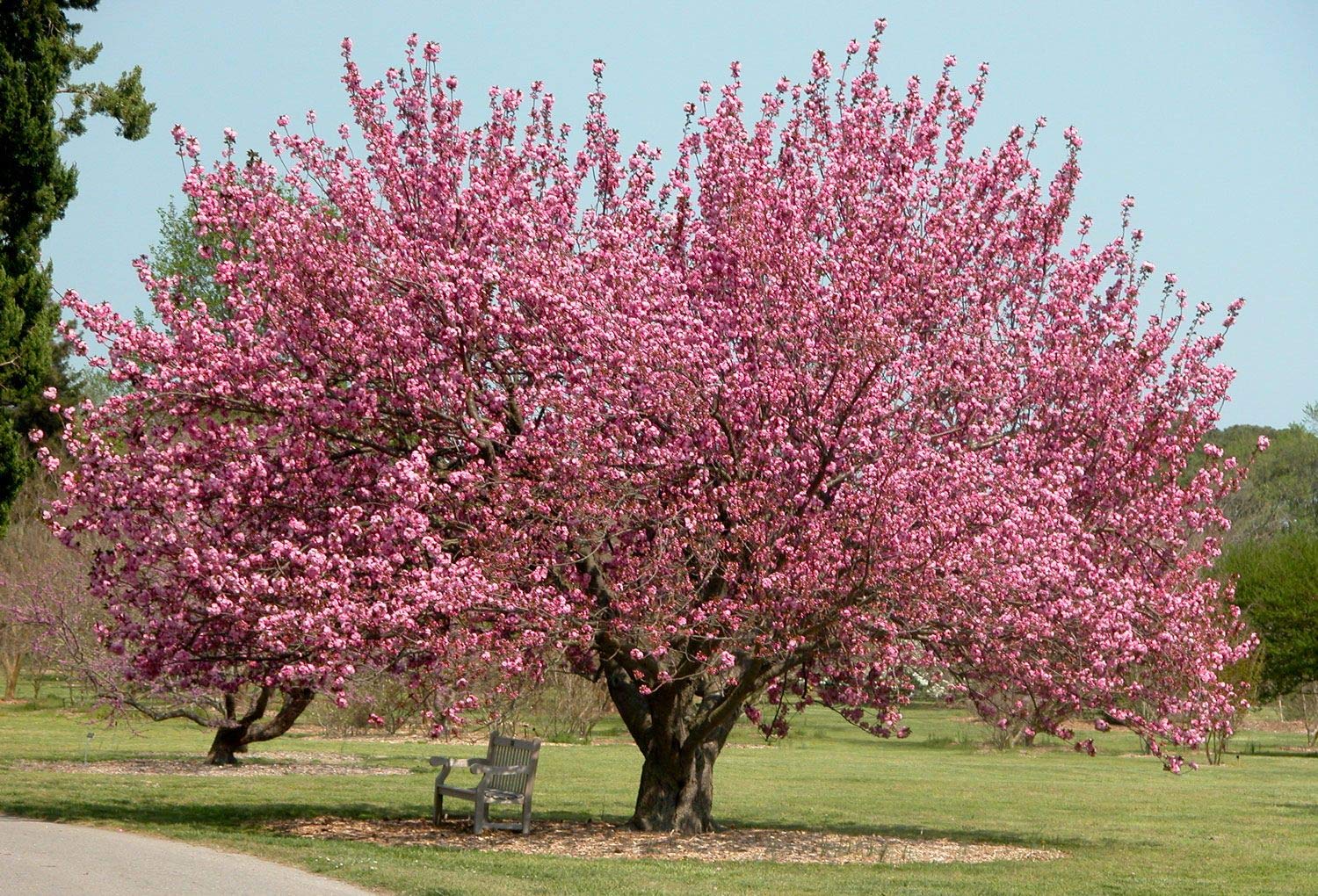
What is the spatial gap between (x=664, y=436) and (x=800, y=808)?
8.72m

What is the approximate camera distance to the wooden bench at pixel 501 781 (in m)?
14.7

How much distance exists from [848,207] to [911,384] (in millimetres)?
2034

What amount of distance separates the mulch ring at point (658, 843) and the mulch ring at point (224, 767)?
7.64 m

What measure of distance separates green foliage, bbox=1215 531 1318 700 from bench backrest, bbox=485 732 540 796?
31.5 meters

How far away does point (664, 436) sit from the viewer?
13055mm

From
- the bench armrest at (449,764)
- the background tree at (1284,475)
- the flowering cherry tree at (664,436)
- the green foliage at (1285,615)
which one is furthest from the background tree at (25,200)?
the background tree at (1284,475)

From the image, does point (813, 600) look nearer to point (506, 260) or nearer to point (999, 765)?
point (506, 260)

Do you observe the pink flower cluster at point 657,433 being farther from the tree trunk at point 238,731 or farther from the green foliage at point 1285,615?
the green foliage at point 1285,615

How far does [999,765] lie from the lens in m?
30.9

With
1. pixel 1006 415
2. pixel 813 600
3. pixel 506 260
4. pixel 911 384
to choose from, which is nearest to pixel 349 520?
pixel 506 260

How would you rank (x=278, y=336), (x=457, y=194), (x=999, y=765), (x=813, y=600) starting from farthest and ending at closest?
(x=999, y=765), (x=457, y=194), (x=278, y=336), (x=813, y=600)

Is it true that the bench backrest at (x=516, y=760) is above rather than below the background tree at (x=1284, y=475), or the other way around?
below

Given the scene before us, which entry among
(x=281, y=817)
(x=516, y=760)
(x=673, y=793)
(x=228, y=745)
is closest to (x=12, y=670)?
(x=228, y=745)

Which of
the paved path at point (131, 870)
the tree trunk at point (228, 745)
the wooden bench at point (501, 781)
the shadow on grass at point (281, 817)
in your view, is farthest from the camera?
the tree trunk at point (228, 745)
